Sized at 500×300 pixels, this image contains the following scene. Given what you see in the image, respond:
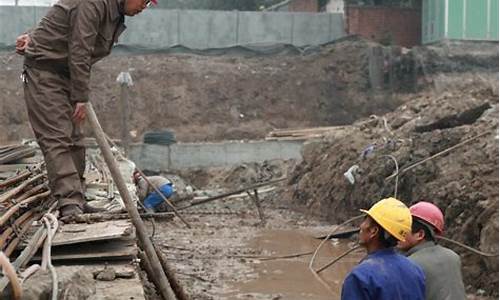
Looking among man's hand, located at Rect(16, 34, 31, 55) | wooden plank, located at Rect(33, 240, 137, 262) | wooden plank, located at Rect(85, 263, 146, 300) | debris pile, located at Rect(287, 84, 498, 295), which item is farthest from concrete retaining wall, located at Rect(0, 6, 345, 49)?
wooden plank, located at Rect(85, 263, 146, 300)

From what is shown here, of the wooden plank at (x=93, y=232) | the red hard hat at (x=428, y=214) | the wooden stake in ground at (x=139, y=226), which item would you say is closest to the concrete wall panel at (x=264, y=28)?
the wooden stake in ground at (x=139, y=226)

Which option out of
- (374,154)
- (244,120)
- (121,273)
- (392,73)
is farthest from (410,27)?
(121,273)

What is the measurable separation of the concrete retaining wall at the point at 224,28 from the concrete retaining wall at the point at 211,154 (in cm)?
868

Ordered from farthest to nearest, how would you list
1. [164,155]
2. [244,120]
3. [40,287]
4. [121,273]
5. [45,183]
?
[244,120] → [164,155] → [45,183] → [121,273] → [40,287]

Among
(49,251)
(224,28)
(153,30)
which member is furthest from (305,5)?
(49,251)

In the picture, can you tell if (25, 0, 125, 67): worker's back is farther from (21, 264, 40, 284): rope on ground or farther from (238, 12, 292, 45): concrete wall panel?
(238, 12, 292, 45): concrete wall panel

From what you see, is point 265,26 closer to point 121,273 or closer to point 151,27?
point 151,27

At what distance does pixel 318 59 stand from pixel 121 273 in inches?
994

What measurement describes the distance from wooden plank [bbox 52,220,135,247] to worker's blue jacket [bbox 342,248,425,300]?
61.0 inches

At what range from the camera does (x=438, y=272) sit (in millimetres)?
4320

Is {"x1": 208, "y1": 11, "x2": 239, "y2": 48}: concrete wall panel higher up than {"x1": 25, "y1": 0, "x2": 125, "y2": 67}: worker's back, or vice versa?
{"x1": 25, "y1": 0, "x2": 125, "y2": 67}: worker's back

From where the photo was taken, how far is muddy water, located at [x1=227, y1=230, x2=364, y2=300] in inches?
336

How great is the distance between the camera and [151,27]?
29.5 m

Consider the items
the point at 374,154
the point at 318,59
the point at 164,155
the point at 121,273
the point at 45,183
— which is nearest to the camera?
the point at 121,273
